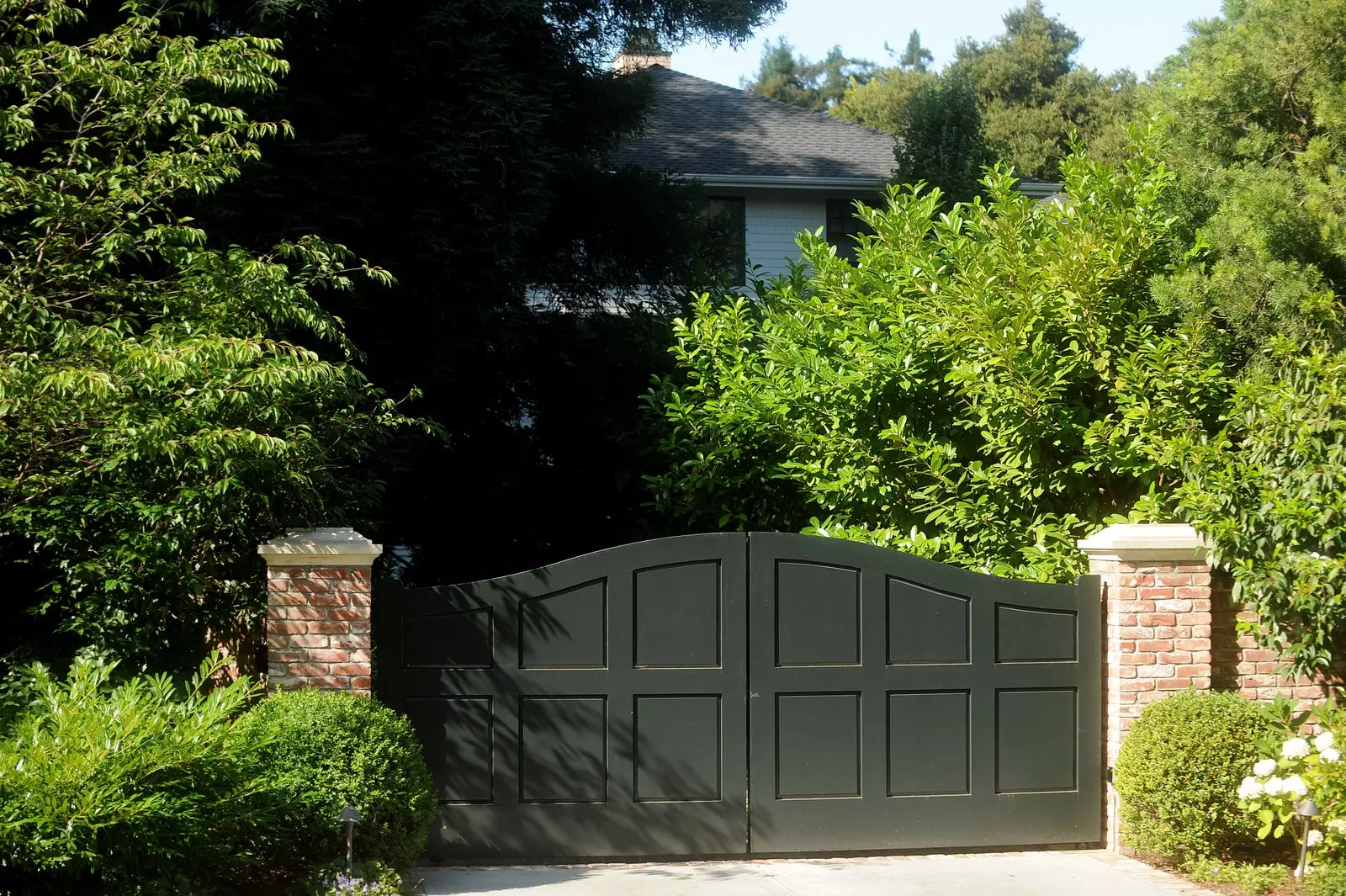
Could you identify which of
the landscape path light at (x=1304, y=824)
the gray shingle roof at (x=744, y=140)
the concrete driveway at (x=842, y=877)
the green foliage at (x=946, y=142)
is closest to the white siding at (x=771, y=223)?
the gray shingle roof at (x=744, y=140)

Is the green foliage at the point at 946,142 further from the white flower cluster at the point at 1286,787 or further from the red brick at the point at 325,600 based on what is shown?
the red brick at the point at 325,600

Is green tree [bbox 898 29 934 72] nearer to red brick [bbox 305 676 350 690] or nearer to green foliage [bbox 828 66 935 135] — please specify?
green foliage [bbox 828 66 935 135]

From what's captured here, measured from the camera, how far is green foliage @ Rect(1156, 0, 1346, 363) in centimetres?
831

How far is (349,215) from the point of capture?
9547 mm

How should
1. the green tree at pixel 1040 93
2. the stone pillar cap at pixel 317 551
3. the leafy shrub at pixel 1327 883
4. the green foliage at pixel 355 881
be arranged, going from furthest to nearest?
the green tree at pixel 1040 93
the stone pillar cap at pixel 317 551
the leafy shrub at pixel 1327 883
the green foliage at pixel 355 881

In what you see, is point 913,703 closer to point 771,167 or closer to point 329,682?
point 329,682

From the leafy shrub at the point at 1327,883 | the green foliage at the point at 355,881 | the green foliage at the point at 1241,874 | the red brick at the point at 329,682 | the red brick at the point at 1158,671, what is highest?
the red brick at the point at 329,682

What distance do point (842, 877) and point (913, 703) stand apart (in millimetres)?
1135

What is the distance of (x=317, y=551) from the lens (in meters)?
6.87

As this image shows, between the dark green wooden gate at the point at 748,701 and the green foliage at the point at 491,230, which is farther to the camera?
the green foliage at the point at 491,230

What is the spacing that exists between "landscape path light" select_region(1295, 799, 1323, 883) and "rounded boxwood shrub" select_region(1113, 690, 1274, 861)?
0.86 feet

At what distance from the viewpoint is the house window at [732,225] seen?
14.3m

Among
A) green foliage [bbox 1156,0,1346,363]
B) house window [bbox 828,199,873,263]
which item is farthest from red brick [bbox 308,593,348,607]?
house window [bbox 828,199,873,263]

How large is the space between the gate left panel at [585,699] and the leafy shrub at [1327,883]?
9.78 ft
